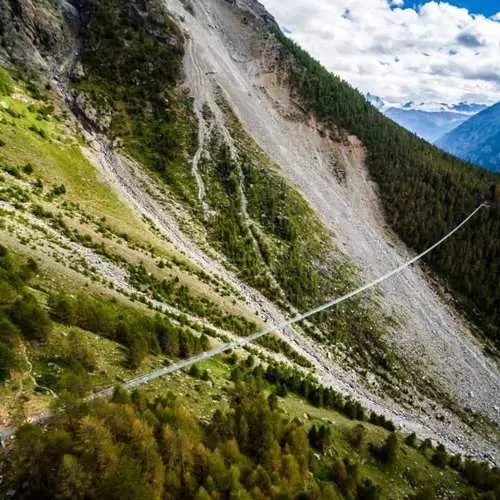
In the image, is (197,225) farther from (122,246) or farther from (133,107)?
(133,107)

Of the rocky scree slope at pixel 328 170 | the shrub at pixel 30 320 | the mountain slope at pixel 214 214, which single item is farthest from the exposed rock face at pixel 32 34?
the shrub at pixel 30 320

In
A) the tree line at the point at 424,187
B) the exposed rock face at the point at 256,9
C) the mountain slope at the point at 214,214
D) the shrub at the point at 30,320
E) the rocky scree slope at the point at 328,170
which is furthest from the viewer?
the exposed rock face at the point at 256,9

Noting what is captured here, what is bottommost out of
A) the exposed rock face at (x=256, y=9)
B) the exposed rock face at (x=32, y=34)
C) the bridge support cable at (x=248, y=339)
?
the bridge support cable at (x=248, y=339)

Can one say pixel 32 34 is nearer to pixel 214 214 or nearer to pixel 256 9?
pixel 214 214

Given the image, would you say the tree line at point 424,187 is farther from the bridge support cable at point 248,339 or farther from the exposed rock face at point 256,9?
the exposed rock face at point 256,9

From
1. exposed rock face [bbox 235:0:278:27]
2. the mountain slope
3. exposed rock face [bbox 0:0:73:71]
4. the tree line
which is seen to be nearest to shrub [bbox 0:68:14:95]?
the mountain slope

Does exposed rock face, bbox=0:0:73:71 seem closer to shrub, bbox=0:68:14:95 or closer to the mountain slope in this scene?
the mountain slope

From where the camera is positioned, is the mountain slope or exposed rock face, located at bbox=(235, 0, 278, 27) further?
exposed rock face, located at bbox=(235, 0, 278, 27)

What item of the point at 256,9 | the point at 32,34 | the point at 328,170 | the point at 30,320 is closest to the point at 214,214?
the point at 328,170
